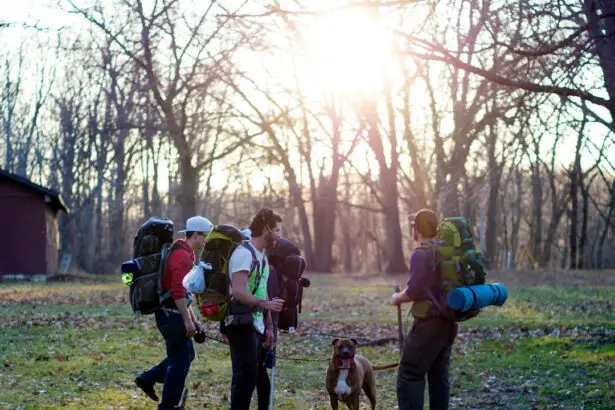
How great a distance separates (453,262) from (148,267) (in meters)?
2.76

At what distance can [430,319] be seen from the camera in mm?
8023

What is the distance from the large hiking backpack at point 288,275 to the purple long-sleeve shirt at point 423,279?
6.00ft

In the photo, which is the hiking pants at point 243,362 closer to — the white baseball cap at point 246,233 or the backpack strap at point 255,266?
the backpack strap at point 255,266

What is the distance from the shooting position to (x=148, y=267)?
27.7 ft

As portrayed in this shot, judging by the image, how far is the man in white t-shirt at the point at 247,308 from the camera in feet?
25.0

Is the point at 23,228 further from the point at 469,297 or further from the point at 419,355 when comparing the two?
the point at 469,297

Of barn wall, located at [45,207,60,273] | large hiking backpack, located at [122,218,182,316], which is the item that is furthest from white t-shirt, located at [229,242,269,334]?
barn wall, located at [45,207,60,273]

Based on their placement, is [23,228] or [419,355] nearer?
[419,355]

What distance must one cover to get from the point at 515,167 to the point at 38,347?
56.3m

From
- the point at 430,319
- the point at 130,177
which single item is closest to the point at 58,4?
the point at 430,319

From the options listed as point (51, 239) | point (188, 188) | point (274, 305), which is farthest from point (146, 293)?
point (51, 239)

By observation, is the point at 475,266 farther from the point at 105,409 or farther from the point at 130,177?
the point at 130,177

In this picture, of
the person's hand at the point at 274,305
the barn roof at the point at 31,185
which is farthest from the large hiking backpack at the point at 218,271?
the barn roof at the point at 31,185

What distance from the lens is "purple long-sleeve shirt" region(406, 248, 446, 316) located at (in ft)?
26.1
